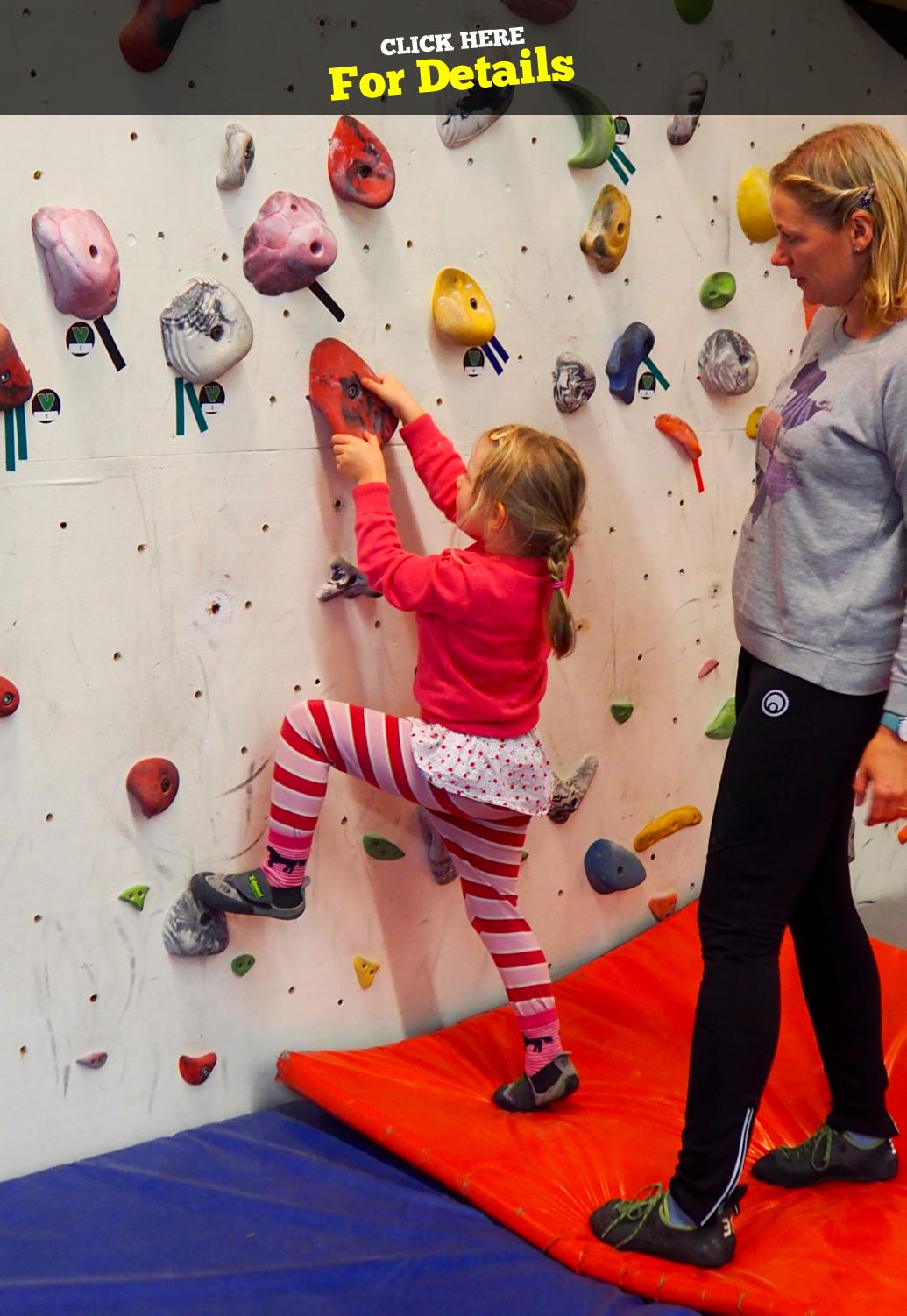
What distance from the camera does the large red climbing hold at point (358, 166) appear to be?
1.67 meters

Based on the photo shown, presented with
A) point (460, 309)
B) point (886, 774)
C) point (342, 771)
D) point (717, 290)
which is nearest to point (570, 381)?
point (460, 309)

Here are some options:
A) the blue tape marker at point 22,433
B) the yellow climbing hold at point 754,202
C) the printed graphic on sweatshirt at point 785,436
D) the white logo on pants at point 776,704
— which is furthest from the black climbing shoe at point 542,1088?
the yellow climbing hold at point 754,202

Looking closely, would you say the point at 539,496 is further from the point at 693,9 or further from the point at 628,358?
the point at 693,9

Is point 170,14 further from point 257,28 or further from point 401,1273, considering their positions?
point 401,1273

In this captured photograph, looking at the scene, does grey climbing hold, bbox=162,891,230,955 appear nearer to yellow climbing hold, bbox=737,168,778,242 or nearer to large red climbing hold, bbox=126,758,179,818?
large red climbing hold, bbox=126,758,179,818

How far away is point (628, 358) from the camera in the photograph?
2027mm

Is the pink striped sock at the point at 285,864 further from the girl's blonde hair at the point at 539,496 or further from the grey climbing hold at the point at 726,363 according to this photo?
the grey climbing hold at the point at 726,363

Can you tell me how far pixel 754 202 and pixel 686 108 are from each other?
0.20 metres

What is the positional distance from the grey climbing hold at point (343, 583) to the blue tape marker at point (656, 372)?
61 centimetres

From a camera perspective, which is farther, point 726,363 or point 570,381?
point 726,363

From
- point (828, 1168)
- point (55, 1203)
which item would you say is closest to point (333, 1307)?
point (55, 1203)

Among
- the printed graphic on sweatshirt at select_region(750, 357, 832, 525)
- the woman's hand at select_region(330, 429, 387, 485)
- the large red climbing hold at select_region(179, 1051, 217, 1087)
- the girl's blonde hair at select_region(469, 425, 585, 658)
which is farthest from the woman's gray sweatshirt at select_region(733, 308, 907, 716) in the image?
the large red climbing hold at select_region(179, 1051, 217, 1087)

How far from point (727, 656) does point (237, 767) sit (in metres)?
0.96

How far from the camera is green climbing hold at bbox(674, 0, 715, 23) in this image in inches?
78.6
